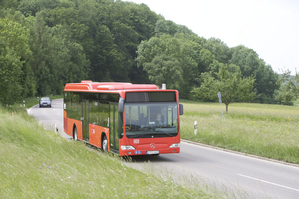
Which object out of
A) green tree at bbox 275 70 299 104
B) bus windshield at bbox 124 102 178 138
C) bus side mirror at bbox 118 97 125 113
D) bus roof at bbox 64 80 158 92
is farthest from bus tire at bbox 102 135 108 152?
green tree at bbox 275 70 299 104

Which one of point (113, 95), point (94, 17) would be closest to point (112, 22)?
point (94, 17)

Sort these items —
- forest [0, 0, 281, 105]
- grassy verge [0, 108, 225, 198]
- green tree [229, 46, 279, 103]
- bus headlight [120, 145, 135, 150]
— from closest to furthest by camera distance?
grassy verge [0, 108, 225, 198]
bus headlight [120, 145, 135, 150]
forest [0, 0, 281, 105]
green tree [229, 46, 279, 103]

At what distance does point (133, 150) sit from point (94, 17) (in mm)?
100878

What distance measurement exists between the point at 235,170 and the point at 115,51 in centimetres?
9512

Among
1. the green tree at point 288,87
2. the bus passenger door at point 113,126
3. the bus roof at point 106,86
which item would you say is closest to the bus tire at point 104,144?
the bus passenger door at point 113,126

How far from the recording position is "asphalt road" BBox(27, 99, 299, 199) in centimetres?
913

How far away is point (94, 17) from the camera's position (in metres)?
109

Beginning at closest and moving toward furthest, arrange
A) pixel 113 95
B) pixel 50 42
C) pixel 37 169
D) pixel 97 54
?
pixel 37 169
pixel 113 95
pixel 50 42
pixel 97 54

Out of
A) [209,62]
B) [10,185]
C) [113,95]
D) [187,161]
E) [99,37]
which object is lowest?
[187,161]

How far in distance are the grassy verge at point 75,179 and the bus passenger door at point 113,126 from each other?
300 cm

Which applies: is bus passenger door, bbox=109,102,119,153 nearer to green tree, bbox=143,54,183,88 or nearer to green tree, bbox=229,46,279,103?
green tree, bbox=143,54,183,88

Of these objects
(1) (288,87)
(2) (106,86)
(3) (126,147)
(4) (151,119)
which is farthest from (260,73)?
(3) (126,147)

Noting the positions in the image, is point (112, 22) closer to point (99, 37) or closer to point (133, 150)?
point (99, 37)

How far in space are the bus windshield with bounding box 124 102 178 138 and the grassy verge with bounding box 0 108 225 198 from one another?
9.61ft
